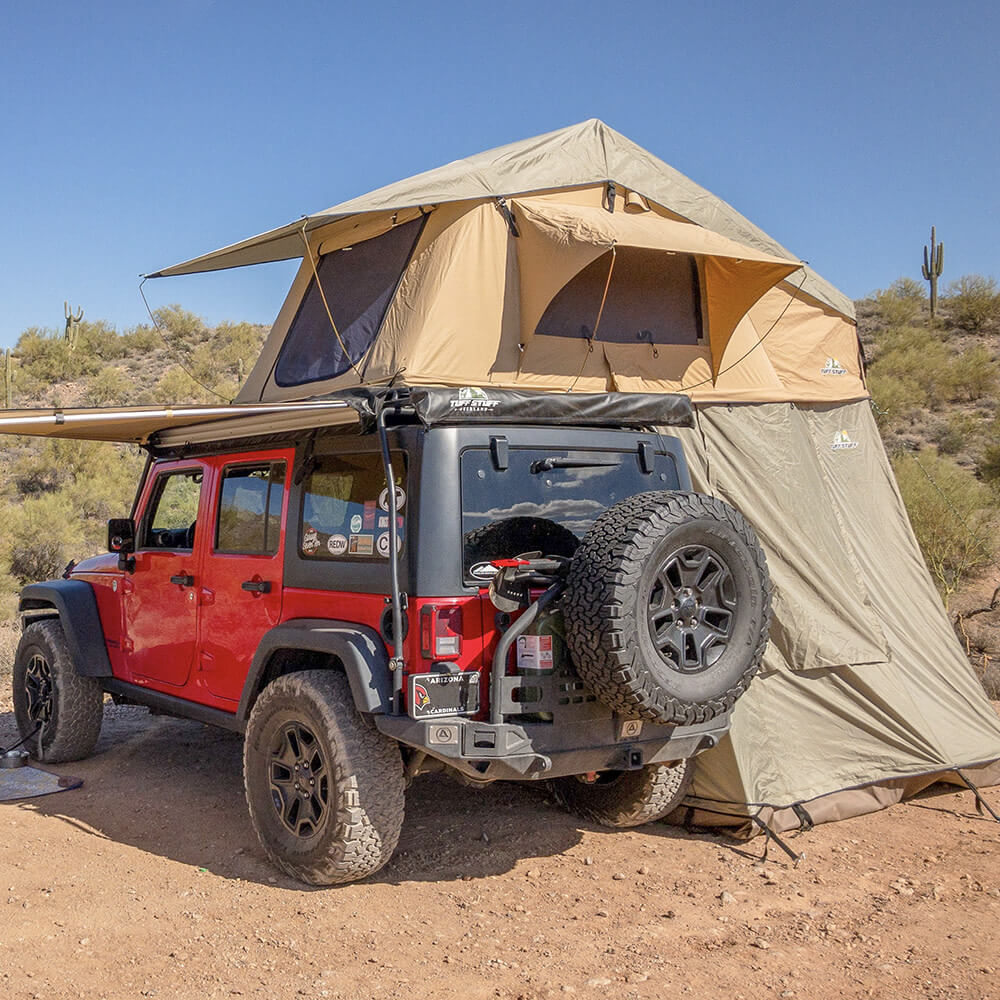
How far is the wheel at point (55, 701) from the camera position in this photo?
22.0ft

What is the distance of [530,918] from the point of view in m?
4.39

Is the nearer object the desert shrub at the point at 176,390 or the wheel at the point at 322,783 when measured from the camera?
the wheel at the point at 322,783

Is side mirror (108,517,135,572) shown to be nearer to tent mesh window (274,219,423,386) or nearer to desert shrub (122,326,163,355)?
tent mesh window (274,219,423,386)

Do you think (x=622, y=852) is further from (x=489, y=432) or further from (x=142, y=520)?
(x=142, y=520)

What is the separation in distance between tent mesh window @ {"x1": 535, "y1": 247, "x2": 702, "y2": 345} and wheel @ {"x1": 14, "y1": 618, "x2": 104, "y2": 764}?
364cm

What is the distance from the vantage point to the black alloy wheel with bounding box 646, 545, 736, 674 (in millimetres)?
4262

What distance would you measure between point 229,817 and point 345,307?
2776 millimetres

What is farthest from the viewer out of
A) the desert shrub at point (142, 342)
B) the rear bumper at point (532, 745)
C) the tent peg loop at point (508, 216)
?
the desert shrub at point (142, 342)

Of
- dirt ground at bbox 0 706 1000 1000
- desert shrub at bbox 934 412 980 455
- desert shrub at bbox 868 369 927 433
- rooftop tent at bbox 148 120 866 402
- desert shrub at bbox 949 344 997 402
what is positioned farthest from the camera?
desert shrub at bbox 949 344 997 402

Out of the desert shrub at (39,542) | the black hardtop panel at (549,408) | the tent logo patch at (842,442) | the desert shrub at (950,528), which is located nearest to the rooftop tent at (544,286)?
the tent logo patch at (842,442)

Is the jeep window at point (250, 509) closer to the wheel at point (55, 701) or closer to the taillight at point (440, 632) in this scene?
the taillight at point (440, 632)

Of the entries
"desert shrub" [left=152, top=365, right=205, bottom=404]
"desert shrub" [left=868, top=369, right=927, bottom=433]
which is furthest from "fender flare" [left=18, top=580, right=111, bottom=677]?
"desert shrub" [left=868, top=369, right=927, bottom=433]

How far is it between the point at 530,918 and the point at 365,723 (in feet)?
3.37

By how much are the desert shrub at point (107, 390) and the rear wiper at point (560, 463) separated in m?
21.8
